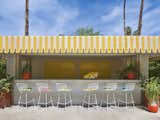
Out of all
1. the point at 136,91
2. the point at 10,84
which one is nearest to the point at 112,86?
the point at 136,91

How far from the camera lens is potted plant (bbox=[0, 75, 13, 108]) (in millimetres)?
9305

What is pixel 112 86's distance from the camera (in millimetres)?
9359

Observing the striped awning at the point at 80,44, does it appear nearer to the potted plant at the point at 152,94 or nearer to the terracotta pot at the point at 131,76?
the terracotta pot at the point at 131,76

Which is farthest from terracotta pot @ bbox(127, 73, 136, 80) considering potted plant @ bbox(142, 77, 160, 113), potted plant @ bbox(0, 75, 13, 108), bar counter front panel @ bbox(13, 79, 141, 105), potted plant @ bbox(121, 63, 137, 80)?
potted plant @ bbox(0, 75, 13, 108)

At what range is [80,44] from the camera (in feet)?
31.3

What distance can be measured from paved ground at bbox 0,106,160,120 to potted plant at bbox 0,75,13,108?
43 cm

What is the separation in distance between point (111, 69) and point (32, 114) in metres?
8.02

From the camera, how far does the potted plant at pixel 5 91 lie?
9305 millimetres

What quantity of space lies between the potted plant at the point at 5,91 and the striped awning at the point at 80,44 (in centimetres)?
155

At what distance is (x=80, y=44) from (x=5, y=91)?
425cm

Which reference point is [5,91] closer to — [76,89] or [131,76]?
[76,89]

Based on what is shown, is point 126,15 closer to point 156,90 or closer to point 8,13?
point 8,13

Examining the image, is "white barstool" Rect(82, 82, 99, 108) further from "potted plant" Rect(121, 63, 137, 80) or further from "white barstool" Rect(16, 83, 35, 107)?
"white barstool" Rect(16, 83, 35, 107)

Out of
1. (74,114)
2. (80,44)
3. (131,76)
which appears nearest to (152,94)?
(131,76)
